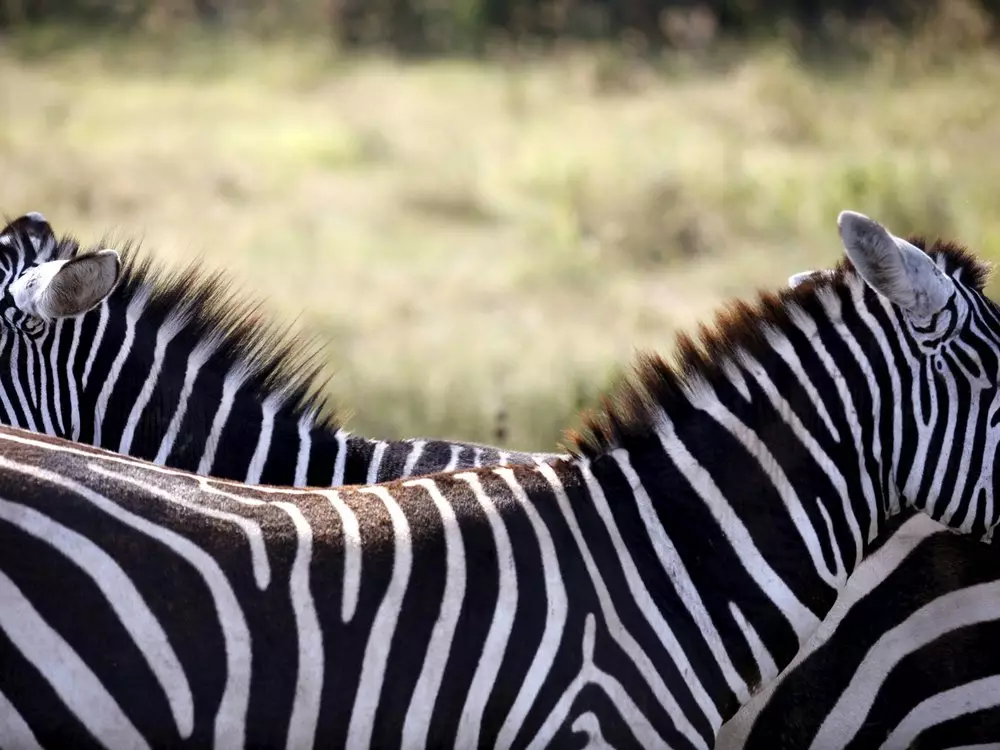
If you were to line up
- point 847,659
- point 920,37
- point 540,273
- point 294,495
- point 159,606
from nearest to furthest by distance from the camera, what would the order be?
point 159,606, point 294,495, point 847,659, point 540,273, point 920,37

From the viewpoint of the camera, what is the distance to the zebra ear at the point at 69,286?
383 cm

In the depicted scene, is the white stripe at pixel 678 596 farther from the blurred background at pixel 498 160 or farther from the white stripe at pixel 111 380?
the blurred background at pixel 498 160

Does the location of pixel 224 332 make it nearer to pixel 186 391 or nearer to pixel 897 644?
pixel 186 391

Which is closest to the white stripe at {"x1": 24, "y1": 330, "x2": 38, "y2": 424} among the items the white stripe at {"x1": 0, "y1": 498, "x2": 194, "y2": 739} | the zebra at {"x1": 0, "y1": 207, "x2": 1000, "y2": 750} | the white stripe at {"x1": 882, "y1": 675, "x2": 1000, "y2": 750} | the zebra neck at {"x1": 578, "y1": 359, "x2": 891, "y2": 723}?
the zebra at {"x1": 0, "y1": 207, "x2": 1000, "y2": 750}

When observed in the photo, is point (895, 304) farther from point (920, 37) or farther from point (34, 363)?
point (920, 37)

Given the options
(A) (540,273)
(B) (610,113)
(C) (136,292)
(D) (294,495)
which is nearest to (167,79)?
(B) (610,113)

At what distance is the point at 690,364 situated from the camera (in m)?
3.35

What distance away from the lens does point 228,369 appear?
13.7 ft

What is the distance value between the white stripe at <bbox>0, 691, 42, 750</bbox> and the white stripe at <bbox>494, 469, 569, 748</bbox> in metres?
0.99

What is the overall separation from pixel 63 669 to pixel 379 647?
661 mm

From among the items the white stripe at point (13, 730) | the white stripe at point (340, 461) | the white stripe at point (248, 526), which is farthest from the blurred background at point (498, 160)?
the white stripe at point (13, 730)

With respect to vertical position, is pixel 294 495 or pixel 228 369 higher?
pixel 228 369

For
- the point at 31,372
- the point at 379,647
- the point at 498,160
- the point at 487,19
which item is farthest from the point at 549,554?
the point at 487,19

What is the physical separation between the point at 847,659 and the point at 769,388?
886 millimetres
